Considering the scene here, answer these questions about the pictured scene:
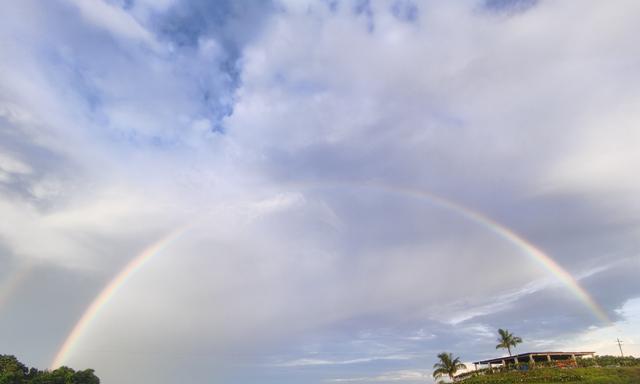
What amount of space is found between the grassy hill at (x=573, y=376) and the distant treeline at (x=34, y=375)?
326 ft

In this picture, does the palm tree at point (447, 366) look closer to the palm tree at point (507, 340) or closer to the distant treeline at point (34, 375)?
the palm tree at point (507, 340)

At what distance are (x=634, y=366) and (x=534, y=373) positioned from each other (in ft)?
56.7

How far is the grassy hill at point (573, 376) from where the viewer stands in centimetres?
6247

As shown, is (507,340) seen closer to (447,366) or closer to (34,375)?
(447,366)

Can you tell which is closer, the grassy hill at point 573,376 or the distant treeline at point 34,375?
the grassy hill at point 573,376

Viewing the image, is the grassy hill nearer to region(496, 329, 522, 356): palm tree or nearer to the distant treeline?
region(496, 329, 522, 356): palm tree

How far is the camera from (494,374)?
252ft

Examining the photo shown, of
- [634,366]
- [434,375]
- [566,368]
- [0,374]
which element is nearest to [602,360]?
[634,366]

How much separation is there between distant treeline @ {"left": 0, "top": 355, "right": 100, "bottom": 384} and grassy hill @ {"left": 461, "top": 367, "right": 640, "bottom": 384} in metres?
99.5

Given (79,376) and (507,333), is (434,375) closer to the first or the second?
(507,333)

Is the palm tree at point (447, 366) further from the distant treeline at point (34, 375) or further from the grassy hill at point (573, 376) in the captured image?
the distant treeline at point (34, 375)

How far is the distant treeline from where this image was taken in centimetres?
10201

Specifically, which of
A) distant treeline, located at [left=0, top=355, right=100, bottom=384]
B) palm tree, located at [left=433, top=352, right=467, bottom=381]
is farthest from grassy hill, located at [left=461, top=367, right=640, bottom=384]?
distant treeline, located at [left=0, top=355, right=100, bottom=384]

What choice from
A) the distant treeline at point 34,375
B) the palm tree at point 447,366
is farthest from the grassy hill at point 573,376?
the distant treeline at point 34,375
